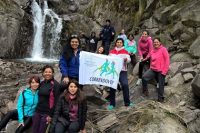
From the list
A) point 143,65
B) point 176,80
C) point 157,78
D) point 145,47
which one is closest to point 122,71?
point 157,78

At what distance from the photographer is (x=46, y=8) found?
1201 inches

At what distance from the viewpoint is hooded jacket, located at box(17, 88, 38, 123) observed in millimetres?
8055

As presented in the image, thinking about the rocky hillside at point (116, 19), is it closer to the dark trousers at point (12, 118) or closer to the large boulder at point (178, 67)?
the large boulder at point (178, 67)

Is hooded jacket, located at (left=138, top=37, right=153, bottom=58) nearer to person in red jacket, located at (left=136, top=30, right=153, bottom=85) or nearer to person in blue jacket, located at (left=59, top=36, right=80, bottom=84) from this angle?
person in red jacket, located at (left=136, top=30, right=153, bottom=85)

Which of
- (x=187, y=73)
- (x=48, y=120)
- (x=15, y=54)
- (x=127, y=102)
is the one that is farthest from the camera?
(x=15, y=54)

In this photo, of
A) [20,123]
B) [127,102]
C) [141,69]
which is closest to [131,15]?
[141,69]

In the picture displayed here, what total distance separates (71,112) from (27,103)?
50.4 inches

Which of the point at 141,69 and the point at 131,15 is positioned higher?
the point at 131,15

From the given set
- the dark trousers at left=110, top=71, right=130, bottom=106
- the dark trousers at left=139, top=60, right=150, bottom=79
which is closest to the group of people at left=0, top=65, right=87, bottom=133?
the dark trousers at left=110, top=71, right=130, bottom=106

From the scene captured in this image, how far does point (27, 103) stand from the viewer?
8.07 meters

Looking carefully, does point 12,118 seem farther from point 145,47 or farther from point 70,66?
point 145,47

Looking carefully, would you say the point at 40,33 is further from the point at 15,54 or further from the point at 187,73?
the point at 187,73

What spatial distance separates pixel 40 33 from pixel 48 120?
2088 centimetres

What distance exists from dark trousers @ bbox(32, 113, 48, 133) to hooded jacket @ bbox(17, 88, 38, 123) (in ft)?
1.31
